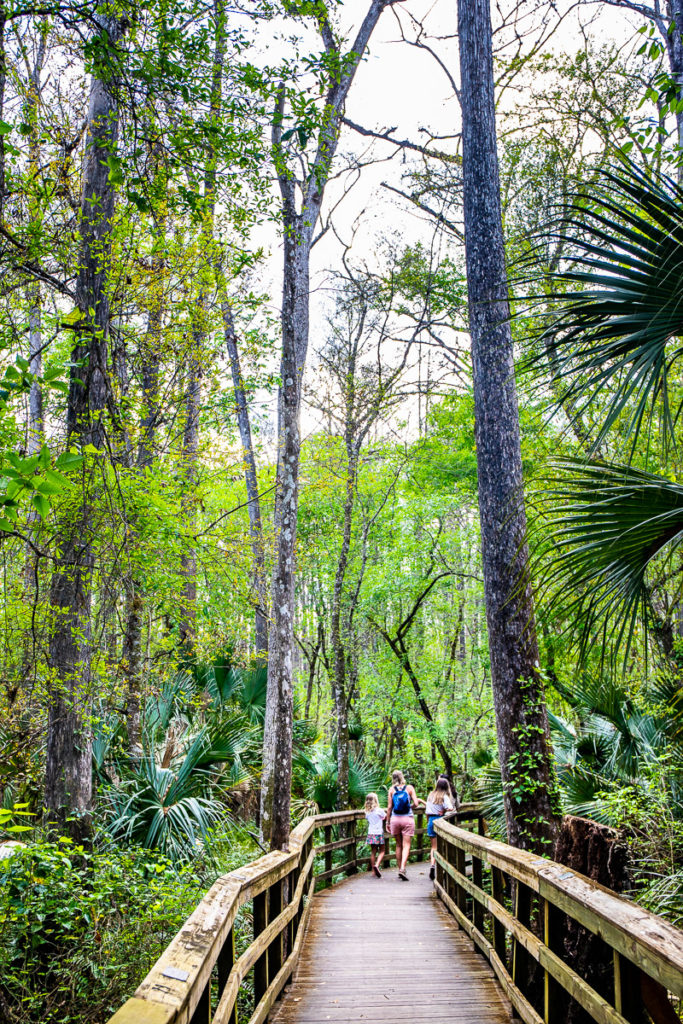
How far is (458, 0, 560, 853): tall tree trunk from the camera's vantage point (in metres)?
5.98

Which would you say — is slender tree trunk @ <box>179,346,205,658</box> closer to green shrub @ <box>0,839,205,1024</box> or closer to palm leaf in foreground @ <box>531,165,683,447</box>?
green shrub @ <box>0,839,205,1024</box>

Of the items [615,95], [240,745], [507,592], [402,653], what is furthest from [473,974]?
[615,95]

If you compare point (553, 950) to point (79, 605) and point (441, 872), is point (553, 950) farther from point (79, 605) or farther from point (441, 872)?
point (441, 872)

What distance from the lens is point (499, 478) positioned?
6535 millimetres

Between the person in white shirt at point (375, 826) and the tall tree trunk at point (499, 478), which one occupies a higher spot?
the tall tree trunk at point (499, 478)

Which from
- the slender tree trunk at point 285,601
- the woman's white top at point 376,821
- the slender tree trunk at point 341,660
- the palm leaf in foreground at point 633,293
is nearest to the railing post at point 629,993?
the palm leaf in foreground at point 633,293

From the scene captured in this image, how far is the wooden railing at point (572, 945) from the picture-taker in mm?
2205

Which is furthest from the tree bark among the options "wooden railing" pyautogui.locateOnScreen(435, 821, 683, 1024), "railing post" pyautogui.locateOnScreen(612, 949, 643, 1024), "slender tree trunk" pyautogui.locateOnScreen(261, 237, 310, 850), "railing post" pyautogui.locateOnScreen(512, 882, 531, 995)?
"railing post" pyautogui.locateOnScreen(612, 949, 643, 1024)

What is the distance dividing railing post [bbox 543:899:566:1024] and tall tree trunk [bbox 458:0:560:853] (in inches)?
95.6

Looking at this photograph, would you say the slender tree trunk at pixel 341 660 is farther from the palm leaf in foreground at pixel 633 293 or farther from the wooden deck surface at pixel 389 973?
the palm leaf in foreground at pixel 633 293

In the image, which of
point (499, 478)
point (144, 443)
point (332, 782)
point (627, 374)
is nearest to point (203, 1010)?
point (627, 374)

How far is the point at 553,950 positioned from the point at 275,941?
1902mm

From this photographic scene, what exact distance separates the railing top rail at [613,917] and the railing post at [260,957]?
1382 mm

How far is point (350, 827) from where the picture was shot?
11.8 m
